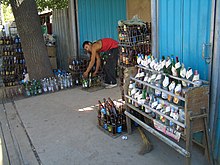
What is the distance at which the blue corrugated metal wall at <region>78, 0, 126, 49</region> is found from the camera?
8.37 m

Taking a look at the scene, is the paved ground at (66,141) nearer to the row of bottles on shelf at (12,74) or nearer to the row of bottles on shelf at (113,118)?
the row of bottles on shelf at (113,118)

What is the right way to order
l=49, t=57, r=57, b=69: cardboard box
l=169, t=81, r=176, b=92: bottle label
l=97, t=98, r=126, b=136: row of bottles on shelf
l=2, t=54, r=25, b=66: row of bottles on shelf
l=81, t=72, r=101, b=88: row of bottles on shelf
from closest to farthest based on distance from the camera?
l=169, t=81, r=176, b=92: bottle label, l=97, t=98, r=126, b=136: row of bottles on shelf, l=81, t=72, r=101, b=88: row of bottles on shelf, l=2, t=54, r=25, b=66: row of bottles on shelf, l=49, t=57, r=57, b=69: cardboard box

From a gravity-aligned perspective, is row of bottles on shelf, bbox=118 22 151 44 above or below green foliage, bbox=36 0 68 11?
below

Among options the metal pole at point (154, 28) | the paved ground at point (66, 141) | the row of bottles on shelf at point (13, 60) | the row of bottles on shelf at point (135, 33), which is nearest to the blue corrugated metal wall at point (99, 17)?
the row of bottles on shelf at point (13, 60)

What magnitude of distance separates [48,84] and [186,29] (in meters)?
4.78

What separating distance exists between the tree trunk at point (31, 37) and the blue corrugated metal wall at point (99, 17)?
1728 millimetres

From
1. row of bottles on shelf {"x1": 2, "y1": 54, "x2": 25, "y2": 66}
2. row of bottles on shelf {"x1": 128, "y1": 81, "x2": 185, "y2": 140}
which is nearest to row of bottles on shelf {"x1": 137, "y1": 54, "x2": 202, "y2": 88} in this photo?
row of bottles on shelf {"x1": 128, "y1": 81, "x2": 185, "y2": 140}

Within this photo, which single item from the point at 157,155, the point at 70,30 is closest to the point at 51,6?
the point at 70,30

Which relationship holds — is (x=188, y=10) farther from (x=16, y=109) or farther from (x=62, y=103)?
(x=16, y=109)

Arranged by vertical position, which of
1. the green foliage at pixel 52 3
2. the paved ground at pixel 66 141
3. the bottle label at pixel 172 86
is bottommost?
the paved ground at pixel 66 141

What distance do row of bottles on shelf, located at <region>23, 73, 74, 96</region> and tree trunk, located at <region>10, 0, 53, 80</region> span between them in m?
0.25

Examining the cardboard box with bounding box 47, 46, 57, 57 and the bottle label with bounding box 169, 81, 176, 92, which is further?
the cardboard box with bounding box 47, 46, 57, 57

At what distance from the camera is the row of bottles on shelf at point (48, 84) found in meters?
6.94

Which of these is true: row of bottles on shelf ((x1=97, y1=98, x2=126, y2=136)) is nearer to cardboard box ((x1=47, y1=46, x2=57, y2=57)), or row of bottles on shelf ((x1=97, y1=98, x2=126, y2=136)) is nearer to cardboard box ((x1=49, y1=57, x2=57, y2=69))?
cardboard box ((x1=49, y1=57, x2=57, y2=69))
